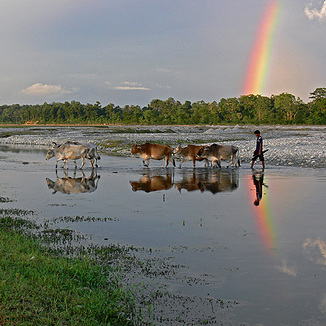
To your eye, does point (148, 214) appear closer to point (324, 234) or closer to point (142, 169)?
point (324, 234)

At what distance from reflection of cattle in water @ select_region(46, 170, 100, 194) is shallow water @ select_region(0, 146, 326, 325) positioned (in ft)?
0.14

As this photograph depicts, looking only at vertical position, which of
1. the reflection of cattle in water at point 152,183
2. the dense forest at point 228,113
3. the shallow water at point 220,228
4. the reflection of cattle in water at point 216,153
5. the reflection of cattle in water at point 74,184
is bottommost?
the shallow water at point 220,228

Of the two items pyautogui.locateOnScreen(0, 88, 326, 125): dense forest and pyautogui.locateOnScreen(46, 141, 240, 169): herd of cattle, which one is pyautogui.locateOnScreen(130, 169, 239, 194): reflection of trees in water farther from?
pyautogui.locateOnScreen(0, 88, 326, 125): dense forest

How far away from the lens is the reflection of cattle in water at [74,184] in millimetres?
17764

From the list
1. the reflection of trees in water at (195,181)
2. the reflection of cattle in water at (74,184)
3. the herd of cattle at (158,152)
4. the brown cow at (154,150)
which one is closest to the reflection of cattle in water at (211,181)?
the reflection of trees in water at (195,181)

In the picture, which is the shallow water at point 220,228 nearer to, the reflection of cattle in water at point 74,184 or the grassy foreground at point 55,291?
the reflection of cattle in water at point 74,184

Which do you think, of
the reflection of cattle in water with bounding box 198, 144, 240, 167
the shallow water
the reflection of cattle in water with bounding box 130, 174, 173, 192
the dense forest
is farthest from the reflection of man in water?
the dense forest

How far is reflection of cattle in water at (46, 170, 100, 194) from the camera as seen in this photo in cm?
1776

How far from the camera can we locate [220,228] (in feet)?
37.0

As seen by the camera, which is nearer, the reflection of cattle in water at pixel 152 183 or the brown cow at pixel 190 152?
the reflection of cattle in water at pixel 152 183

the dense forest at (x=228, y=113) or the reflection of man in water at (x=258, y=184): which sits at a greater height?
the dense forest at (x=228, y=113)

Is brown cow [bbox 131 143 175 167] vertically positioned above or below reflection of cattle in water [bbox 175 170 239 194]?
above

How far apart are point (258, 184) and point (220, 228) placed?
851 cm

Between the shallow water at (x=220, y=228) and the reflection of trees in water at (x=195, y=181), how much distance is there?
0.16ft
